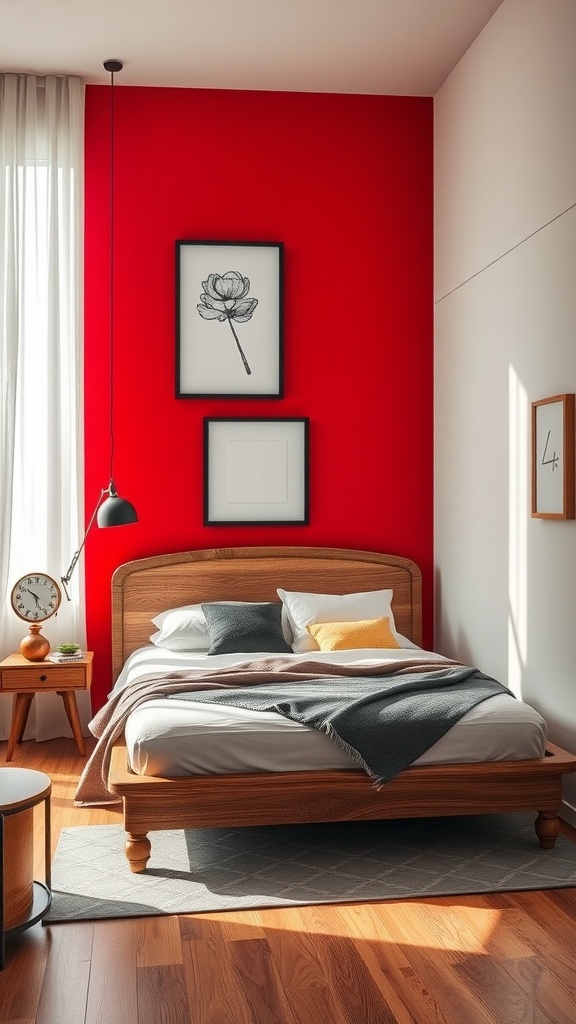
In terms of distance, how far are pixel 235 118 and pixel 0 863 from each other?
3.77 metres

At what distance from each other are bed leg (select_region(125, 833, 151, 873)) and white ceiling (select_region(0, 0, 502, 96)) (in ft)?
10.7

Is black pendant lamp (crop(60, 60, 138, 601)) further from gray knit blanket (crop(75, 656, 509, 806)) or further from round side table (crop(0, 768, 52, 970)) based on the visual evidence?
round side table (crop(0, 768, 52, 970))

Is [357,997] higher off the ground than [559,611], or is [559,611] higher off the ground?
[559,611]

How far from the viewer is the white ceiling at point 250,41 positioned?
4.03m

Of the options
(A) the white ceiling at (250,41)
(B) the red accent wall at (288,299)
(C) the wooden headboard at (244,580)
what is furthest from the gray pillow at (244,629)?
(A) the white ceiling at (250,41)

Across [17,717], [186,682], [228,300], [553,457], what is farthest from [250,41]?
[17,717]

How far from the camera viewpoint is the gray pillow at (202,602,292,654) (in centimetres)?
422

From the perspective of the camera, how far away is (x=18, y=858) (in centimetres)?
256

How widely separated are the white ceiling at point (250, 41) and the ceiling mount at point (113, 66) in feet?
0.08

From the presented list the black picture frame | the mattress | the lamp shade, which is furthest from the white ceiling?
the mattress

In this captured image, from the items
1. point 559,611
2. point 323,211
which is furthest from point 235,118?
point 559,611

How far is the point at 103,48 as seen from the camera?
173 inches

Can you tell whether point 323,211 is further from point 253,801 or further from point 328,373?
point 253,801

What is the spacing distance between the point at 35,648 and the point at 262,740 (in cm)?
169
